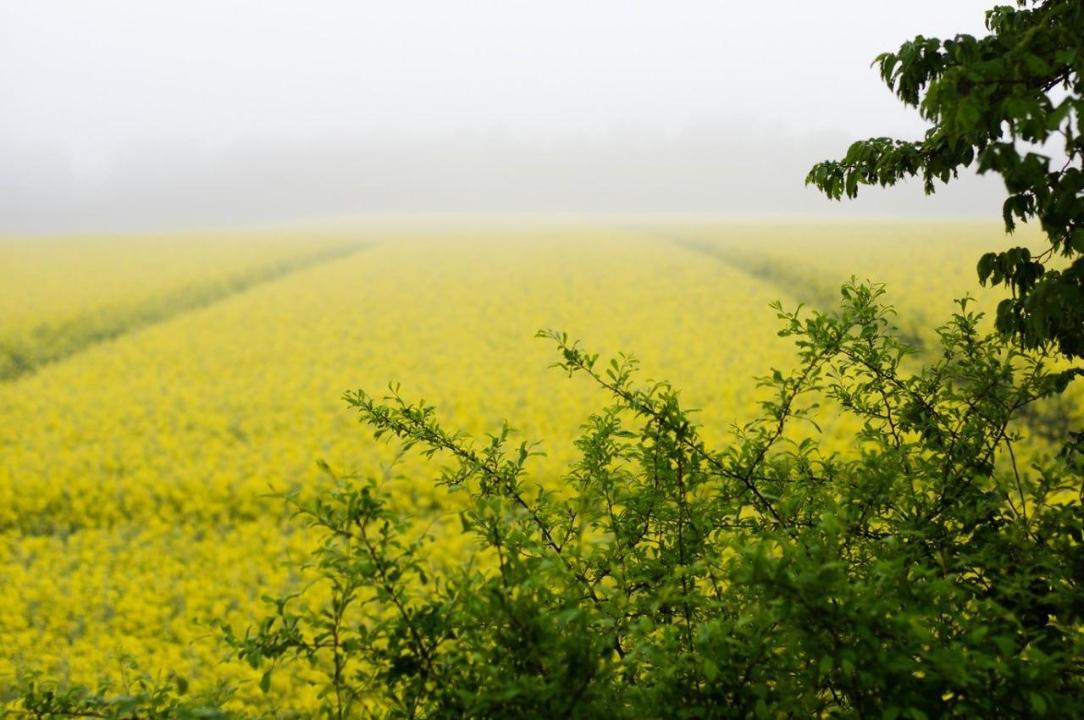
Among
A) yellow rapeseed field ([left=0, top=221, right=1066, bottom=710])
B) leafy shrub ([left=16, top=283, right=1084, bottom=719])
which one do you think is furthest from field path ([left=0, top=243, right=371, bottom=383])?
leafy shrub ([left=16, top=283, right=1084, bottom=719])

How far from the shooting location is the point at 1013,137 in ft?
5.59

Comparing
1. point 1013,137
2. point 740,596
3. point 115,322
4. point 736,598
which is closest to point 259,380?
point 115,322

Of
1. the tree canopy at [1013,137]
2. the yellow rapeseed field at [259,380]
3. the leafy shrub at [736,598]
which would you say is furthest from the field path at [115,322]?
the tree canopy at [1013,137]

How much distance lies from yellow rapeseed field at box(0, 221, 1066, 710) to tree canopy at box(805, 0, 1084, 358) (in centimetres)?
169

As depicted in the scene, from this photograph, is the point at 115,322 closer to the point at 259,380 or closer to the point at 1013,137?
the point at 259,380

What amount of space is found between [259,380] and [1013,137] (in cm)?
1372

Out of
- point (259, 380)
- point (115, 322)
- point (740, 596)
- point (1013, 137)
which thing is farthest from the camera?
point (115, 322)

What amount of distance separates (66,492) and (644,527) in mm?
9030

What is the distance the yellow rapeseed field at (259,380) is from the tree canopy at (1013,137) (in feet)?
5.55

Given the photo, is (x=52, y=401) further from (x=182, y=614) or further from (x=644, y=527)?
(x=644, y=527)

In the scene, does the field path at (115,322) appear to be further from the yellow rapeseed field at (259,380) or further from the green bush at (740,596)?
the green bush at (740,596)

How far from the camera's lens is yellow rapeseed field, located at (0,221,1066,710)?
6.63m

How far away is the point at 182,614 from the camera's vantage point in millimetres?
6422

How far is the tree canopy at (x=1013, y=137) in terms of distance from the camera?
66.6 inches
